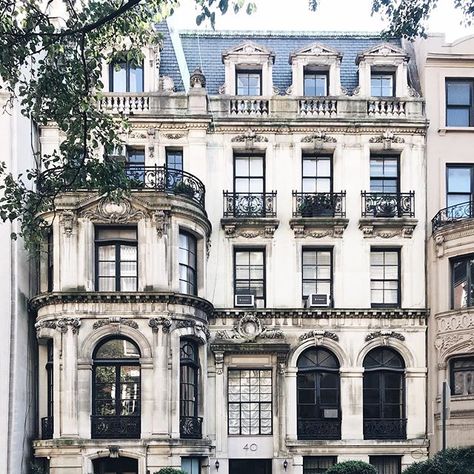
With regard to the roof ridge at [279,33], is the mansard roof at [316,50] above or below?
below

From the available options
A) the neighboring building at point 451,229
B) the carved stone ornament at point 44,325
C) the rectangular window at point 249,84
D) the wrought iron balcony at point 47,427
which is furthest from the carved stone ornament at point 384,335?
the wrought iron balcony at point 47,427

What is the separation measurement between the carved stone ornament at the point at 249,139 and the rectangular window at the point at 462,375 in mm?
9670

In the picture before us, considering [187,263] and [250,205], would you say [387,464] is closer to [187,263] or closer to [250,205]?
[187,263]

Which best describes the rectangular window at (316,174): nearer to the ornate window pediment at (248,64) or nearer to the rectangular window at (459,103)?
the ornate window pediment at (248,64)

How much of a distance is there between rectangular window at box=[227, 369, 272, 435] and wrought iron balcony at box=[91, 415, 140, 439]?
3924 mm

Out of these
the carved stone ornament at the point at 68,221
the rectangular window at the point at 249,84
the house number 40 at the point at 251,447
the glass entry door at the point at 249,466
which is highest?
the rectangular window at the point at 249,84

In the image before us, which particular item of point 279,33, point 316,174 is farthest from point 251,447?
point 279,33

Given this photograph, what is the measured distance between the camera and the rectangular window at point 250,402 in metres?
27.4

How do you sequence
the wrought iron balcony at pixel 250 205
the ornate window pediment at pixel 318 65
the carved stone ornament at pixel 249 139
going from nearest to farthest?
the wrought iron balcony at pixel 250 205, the carved stone ornament at pixel 249 139, the ornate window pediment at pixel 318 65

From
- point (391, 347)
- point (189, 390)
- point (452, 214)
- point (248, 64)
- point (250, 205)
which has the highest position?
point (248, 64)

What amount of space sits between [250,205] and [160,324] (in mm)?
5655

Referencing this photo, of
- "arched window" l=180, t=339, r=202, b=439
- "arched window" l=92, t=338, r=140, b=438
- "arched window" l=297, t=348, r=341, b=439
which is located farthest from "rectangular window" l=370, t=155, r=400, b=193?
"arched window" l=92, t=338, r=140, b=438

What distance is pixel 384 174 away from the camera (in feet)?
94.9

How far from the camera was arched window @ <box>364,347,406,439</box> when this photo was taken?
1083 inches
